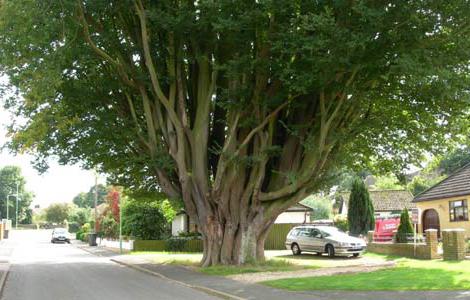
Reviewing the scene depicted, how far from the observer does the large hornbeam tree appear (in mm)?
16109

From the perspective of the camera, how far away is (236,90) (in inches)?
782

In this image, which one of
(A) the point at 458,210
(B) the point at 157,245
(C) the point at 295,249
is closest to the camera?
(C) the point at 295,249

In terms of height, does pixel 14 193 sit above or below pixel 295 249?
above

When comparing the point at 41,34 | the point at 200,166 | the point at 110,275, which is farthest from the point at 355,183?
the point at 41,34

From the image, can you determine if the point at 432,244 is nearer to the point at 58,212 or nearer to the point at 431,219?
the point at 431,219

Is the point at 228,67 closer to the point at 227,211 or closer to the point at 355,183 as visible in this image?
the point at 227,211

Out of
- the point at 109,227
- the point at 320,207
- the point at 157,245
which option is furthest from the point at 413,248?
the point at 320,207

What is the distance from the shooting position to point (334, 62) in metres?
16.0

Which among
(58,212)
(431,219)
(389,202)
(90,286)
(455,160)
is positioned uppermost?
(455,160)

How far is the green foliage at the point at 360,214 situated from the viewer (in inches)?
1512

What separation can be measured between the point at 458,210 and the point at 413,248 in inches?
429

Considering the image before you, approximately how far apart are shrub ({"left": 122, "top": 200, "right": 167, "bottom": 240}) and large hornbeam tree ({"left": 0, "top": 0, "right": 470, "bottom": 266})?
42.2 ft

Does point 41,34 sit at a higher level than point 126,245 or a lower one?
higher

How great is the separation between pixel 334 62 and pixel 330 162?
802 cm
